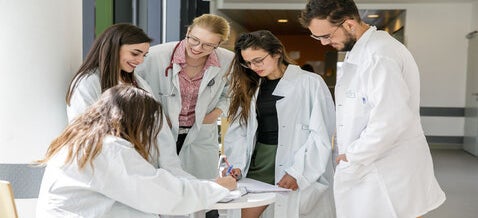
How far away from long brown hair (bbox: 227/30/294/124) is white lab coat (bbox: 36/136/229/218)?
966mm

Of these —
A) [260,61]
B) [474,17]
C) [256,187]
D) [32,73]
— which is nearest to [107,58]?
[32,73]

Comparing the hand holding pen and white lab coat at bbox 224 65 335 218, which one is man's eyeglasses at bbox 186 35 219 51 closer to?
white lab coat at bbox 224 65 335 218

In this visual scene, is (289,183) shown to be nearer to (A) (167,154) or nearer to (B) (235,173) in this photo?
(B) (235,173)

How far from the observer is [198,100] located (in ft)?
9.08

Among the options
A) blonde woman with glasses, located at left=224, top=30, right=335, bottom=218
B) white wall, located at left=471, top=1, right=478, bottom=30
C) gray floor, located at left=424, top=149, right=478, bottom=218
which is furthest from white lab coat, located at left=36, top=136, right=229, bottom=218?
white wall, located at left=471, top=1, right=478, bottom=30

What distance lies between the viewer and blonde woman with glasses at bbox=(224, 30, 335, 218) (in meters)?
2.42

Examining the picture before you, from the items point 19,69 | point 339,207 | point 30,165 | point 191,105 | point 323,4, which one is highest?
point 323,4

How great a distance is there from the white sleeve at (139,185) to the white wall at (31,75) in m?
0.74

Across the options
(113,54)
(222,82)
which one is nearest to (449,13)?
(222,82)

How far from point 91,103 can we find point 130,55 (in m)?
0.29

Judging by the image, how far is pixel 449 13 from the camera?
31.2ft

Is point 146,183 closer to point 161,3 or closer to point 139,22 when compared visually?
point 139,22

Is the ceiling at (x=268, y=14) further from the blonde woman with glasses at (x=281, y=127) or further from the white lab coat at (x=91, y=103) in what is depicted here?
the white lab coat at (x=91, y=103)

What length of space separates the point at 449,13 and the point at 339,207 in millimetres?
8431
